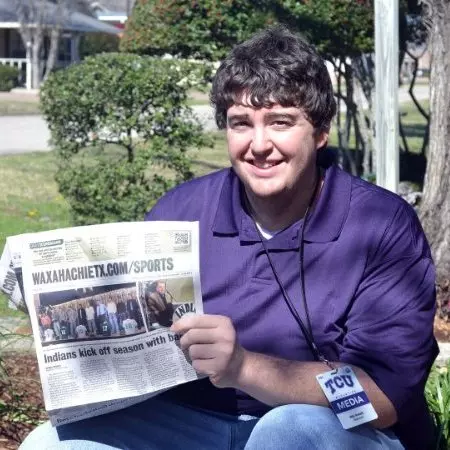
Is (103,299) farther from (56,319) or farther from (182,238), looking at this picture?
(182,238)

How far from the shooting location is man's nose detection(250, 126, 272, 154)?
9.02ft

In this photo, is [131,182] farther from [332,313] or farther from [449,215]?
[332,313]

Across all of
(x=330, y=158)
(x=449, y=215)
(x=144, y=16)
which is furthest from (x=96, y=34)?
(x=330, y=158)

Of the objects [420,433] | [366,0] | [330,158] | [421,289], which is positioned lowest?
[420,433]

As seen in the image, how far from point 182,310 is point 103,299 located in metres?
0.19

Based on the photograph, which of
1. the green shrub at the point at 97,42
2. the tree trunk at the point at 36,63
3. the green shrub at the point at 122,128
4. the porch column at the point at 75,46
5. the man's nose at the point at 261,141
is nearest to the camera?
the man's nose at the point at 261,141

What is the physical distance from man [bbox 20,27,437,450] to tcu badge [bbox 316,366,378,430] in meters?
0.01

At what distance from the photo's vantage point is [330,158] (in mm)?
2982

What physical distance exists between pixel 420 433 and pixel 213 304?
2.05 ft

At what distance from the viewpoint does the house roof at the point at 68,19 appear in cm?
3812

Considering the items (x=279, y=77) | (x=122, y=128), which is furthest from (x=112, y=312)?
(x=122, y=128)

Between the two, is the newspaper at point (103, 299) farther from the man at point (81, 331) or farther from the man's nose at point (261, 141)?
the man's nose at point (261, 141)

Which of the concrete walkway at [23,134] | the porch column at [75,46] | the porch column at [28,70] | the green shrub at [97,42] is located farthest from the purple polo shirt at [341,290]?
the porch column at [75,46]

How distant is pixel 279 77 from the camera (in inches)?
107
